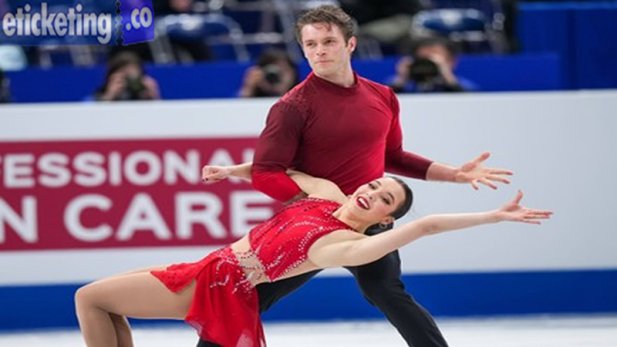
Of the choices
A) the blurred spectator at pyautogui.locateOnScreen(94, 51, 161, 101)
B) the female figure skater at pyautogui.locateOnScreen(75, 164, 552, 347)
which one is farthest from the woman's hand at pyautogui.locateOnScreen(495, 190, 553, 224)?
the blurred spectator at pyautogui.locateOnScreen(94, 51, 161, 101)

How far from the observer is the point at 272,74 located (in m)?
7.23

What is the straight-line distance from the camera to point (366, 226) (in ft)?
13.9

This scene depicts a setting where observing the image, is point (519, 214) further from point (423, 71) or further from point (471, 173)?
point (423, 71)

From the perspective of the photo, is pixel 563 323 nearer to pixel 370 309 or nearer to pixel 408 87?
pixel 370 309

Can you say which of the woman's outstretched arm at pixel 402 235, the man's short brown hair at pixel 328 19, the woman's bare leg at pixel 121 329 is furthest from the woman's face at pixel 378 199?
the woman's bare leg at pixel 121 329

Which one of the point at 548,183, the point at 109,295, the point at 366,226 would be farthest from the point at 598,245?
the point at 109,295

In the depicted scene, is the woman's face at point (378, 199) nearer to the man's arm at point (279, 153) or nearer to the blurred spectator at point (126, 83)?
the man's arm at point (279, 153)

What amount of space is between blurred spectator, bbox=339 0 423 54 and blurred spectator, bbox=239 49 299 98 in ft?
5.77

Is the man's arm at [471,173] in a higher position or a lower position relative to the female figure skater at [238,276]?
higher

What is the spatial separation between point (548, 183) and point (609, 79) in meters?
2.48

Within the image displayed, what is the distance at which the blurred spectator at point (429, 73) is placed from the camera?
7199 mm

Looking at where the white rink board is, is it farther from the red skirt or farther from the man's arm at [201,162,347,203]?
the red skirt

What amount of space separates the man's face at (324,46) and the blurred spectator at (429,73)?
104 inches
